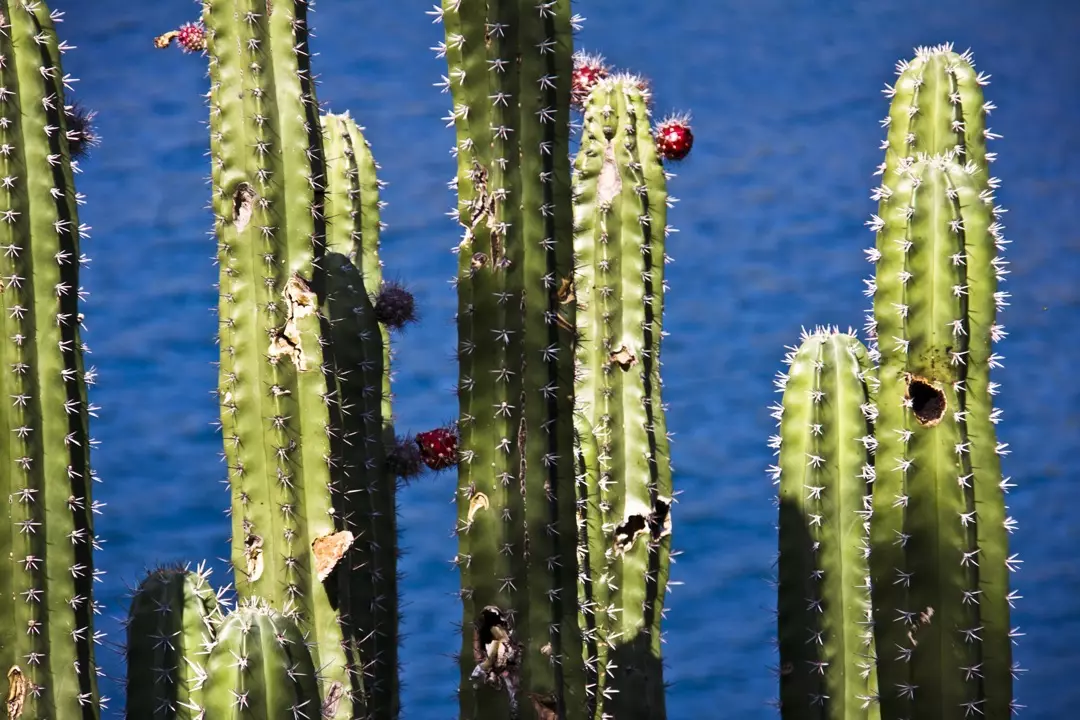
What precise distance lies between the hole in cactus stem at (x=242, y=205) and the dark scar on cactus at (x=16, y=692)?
0.65 meters

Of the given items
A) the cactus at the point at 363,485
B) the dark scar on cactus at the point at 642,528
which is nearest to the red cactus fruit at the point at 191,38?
the cactus at the point at 363,485

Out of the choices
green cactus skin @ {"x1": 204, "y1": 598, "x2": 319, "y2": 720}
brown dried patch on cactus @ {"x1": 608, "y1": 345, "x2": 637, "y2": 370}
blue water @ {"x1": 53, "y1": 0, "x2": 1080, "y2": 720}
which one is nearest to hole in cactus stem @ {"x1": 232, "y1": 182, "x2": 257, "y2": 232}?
green cactus skin @ {"x1": 204, "y1": 598, "x2": 319, "y2": 720}

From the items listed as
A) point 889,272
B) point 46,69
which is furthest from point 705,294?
point 46,69

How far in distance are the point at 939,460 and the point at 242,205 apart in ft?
3.30

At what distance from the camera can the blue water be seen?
4.01 m

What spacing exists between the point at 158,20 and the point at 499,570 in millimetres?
3016

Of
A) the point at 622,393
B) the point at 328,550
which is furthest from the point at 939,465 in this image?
the point at 328,550

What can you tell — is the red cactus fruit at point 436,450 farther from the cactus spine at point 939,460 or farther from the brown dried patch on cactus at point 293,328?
the cactus spine at point 939,460

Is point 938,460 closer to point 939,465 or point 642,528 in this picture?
point 939,465

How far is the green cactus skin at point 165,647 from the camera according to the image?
174 cm

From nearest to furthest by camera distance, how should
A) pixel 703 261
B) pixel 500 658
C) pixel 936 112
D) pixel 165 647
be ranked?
pixel 500 658 → pixel 165 647 → pixel 936 112 → pixel 703 261

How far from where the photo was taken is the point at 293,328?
1.78 metres

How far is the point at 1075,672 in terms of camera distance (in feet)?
13.9

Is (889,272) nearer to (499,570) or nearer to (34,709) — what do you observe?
(499,570)
